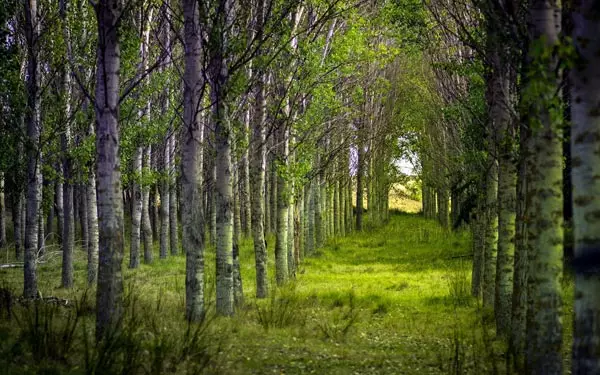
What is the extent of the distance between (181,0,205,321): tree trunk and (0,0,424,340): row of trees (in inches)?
0.8

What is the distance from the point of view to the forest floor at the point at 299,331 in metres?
6.57

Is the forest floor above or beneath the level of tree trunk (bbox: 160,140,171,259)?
beneath

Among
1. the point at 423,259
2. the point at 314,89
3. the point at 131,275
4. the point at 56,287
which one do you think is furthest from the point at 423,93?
the point at 56,287

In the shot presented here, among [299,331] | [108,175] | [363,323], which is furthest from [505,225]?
[108,175]

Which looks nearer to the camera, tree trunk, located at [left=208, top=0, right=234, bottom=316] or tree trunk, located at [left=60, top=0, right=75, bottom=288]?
tree trunk, located at [left=208, top=0, right=234, bottom=316]

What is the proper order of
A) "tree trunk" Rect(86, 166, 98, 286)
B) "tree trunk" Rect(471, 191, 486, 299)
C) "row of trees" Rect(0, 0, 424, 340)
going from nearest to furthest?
"row of trees" Rect(0, 0, 424, 340), "tree trunk" Rect(471, 191, 486, 299), "tree trunk" Rect(86, 166, 98, 286)

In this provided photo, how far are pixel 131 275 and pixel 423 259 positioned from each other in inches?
507

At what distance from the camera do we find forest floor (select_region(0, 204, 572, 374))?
657cm

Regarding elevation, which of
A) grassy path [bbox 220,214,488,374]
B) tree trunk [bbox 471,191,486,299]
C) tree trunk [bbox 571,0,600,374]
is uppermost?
tree trunk [bbox 571,0,600,374]

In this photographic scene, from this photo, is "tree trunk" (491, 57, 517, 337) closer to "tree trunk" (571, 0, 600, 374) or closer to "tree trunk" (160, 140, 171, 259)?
"tree trunk" (571, 0, 600, 374)

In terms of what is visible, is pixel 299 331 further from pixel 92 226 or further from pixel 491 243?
pixel 92 226

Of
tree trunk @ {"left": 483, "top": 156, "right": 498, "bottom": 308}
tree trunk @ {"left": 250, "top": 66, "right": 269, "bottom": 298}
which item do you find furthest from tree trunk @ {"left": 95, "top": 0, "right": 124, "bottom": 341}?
tree trunk @ {"left": 483, "top": 156, "right": 498, "bottom": 308}

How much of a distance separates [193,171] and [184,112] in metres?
1.03

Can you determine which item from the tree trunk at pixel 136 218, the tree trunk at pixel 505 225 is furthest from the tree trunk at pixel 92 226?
the tree trunk at pixel 505 225
